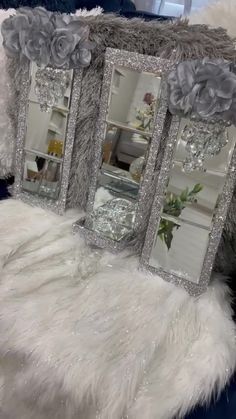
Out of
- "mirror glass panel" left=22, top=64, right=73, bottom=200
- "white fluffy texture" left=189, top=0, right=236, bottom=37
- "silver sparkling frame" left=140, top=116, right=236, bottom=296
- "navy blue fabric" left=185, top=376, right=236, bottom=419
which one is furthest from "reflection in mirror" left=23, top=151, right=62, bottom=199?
"navy blue fabric" left=185, top=376, right=236, bottom=419

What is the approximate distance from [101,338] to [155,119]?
382 mm

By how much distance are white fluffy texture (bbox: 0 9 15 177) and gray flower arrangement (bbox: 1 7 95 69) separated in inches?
5.4

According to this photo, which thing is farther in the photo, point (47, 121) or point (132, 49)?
point (47, 121)

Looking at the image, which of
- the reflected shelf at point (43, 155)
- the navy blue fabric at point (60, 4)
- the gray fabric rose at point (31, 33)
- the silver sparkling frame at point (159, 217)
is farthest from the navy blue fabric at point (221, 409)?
the navy blue fabric at point (60, 4)

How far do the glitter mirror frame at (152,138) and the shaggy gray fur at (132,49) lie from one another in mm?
28

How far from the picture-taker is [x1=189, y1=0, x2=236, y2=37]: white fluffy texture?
87 cm

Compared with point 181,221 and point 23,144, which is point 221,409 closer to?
point 181,221

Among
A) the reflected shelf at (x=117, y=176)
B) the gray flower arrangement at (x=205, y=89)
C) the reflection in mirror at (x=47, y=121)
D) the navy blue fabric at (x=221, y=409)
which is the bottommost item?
the navy blue fabric at (x=221, y=409)

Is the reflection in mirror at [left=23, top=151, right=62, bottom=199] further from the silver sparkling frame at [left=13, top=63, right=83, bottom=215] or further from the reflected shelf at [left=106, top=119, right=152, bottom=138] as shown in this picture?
the reflected shelf at [left=106, top=119, right=152, bottom=138]

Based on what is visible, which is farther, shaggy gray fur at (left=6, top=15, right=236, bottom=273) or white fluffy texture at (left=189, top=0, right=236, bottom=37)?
white fluffy texture at (left=189, top=0, right=236, bottom=37)

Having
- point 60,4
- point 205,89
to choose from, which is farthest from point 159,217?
point 60,4

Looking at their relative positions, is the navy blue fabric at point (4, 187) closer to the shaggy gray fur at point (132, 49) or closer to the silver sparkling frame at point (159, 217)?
the shaggy gray fur at point (132, 49)

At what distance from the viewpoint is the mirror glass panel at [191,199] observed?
29.4 inches

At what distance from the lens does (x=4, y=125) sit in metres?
1.05
